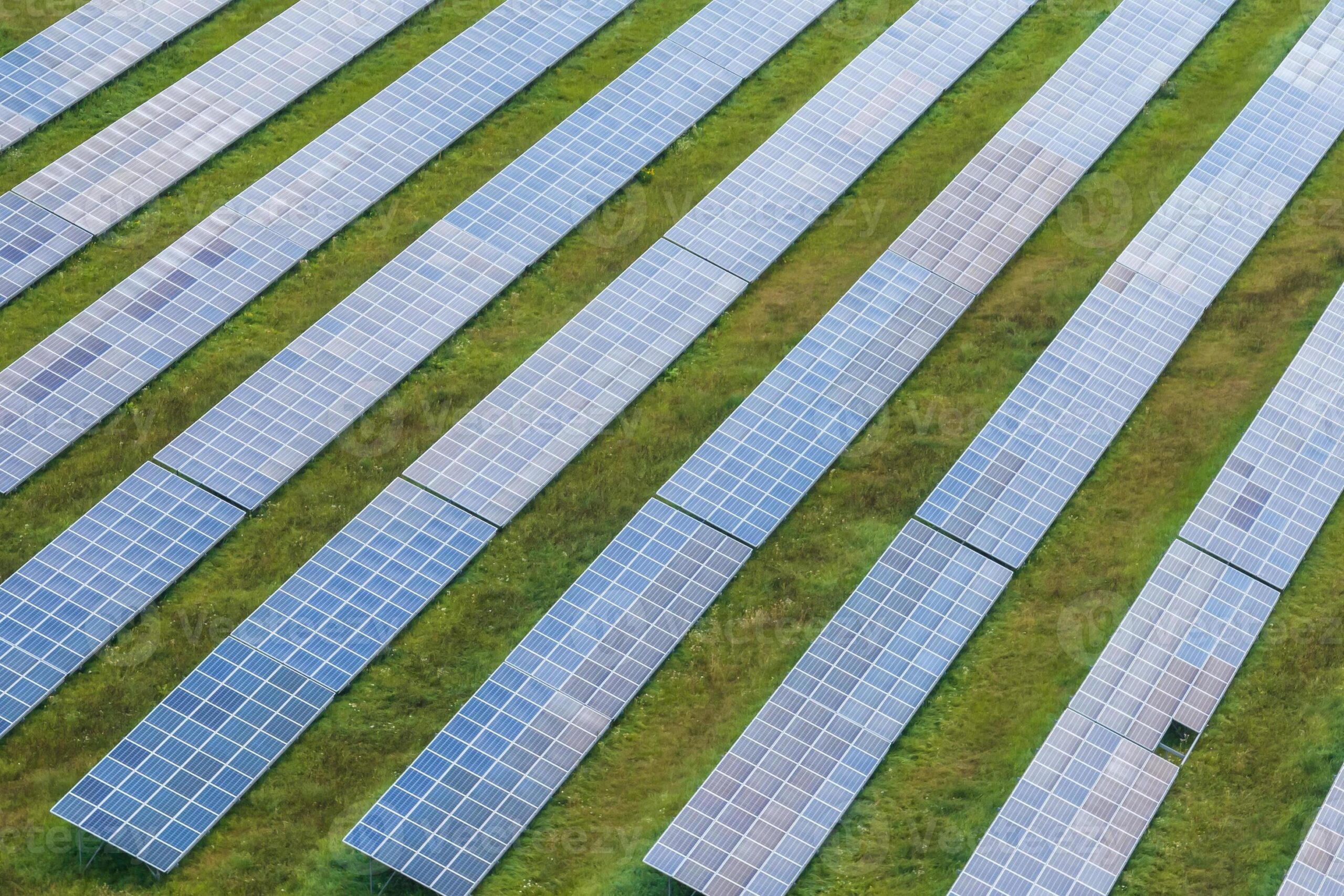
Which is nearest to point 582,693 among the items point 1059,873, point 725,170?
point 1059,873

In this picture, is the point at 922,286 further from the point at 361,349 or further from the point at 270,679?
the point at 270,679

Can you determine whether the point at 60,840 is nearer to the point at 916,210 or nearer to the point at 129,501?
the point at 129,501

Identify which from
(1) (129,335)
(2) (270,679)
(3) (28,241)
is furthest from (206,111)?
(2) (270,679)

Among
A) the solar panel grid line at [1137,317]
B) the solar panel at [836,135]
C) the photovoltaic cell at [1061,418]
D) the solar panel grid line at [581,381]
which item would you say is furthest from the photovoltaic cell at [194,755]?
the solar panel at [836,135]

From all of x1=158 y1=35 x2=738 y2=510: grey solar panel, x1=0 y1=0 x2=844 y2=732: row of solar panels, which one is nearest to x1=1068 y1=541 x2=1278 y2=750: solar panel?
x1=0 y1=0 x2=844 y2=732: row of solar panels

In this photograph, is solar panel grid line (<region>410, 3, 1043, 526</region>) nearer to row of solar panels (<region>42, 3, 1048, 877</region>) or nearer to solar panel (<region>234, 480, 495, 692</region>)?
row of solar panels (<region>42, 3, 1048, 877</region>)
